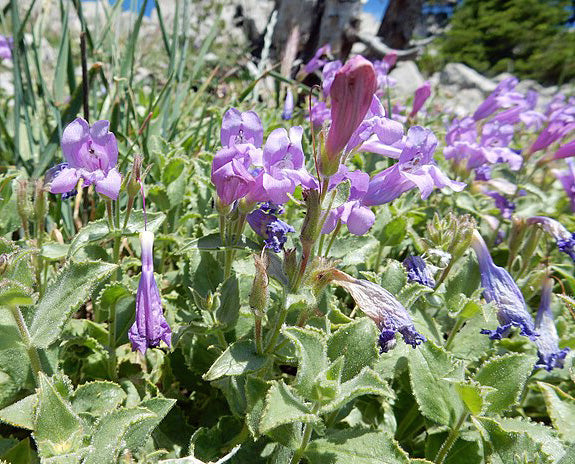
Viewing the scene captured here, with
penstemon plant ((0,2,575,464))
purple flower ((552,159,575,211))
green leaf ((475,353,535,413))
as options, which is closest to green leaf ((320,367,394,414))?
penstemon plant ((0,2,575,464))

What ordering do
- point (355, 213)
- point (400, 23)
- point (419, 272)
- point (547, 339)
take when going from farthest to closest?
point (400, 23) < point (547, 339) < point (419, 272) < point (355, 213)

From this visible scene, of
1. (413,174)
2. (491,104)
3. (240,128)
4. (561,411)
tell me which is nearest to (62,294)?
(240,128)

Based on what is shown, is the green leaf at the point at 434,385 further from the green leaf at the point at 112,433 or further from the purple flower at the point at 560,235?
the green leaf at the point at 112,433

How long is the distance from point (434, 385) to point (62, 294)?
42.7 inches

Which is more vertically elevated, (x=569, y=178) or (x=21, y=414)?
(x=569, y=178)

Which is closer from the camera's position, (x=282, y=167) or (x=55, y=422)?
(x=55, y=422)

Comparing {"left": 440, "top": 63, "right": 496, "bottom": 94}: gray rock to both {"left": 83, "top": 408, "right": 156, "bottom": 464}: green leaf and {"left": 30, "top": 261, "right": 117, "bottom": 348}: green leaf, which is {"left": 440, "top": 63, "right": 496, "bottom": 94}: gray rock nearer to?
{"left": 30, "top": 261, "right": 117, "bottom": 348}: green leaf

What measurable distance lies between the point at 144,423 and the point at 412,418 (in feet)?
2.94

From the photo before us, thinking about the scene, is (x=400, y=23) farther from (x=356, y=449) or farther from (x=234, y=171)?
(x=356, y=449)

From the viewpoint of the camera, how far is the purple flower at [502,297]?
1.54m

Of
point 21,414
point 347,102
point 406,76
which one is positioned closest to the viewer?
point 347,102

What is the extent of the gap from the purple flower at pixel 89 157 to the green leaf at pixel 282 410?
666 millimetres

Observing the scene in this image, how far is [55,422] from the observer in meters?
1.08

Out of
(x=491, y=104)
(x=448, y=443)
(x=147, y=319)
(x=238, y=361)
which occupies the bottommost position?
(x=448, y=443)
